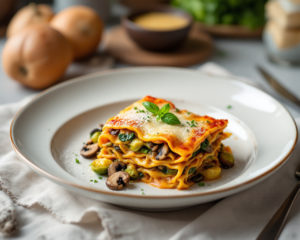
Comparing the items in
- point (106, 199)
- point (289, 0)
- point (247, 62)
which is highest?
point (289, 0)

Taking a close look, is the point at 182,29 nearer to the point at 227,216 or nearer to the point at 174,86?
the point at 174,86

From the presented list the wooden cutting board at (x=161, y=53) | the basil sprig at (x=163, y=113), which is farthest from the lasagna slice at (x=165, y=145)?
the wooden cutting board at (x=161, y=53)

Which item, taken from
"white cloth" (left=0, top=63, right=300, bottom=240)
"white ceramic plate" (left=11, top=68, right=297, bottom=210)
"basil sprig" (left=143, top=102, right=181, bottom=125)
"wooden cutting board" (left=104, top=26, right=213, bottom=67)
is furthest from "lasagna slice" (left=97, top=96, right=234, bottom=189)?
"wooden cutting board" (left=104, top=26, right=213, bottom=67)

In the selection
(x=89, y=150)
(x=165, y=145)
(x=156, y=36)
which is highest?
(x=165, y=145)

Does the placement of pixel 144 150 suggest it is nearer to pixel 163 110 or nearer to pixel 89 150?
pixel 163 110

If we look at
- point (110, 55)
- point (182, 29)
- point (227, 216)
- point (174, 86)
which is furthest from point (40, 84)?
point (227, 216)

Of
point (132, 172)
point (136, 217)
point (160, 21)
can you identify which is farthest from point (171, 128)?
point (160, 21)

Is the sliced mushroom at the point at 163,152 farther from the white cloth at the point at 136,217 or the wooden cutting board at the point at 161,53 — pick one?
the wooden cutting board at the point at 161,53
